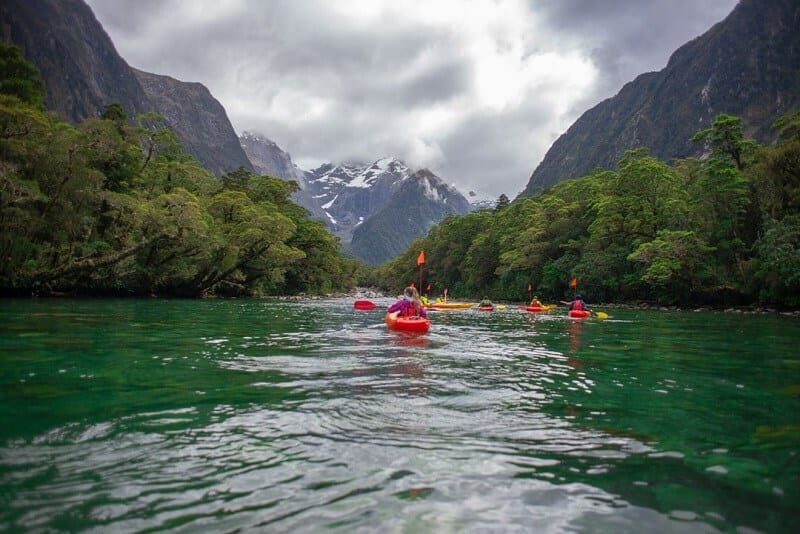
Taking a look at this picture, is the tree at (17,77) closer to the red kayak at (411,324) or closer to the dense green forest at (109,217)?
the dense green forest at (109,217)

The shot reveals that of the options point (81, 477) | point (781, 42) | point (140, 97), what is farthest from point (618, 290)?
point (140, 97)

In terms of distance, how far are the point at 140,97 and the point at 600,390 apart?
214256mm

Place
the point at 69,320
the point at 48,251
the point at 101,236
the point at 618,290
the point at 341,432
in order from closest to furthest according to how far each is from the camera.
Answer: the point at 341,432 → the point at 69,320 → the point at 48,251 → the point at 101,236 → the point at 618,290

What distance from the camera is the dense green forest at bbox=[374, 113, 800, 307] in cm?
2955

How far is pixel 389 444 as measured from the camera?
432 centimetres

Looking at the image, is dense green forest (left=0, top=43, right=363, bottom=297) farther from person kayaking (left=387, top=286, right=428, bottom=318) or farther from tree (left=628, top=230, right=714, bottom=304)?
tree (left=628, top=230, right=714, bottom=304)

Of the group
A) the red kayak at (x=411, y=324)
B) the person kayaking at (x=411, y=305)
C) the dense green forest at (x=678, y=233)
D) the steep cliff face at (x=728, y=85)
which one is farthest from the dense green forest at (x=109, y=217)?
the steep cliff face at (x=728, y=85)

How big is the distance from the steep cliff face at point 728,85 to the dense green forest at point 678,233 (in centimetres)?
10376

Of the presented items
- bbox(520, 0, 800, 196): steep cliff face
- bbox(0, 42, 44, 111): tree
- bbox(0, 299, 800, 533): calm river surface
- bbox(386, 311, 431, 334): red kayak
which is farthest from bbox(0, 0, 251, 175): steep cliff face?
bbox(520, 0, 800, 196): steep cliff face

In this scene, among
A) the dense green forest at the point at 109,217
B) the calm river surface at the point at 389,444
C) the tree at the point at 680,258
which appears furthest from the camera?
the tree at the point at 680,258

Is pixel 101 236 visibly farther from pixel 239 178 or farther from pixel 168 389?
pixel 239 178

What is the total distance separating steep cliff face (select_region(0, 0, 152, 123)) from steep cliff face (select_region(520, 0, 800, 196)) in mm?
155787

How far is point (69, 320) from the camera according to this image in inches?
602

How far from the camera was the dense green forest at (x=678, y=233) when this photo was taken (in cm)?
2955
